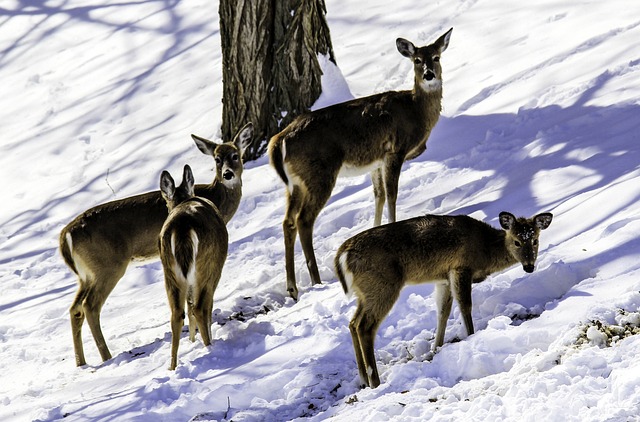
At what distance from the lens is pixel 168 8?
59.3 feet

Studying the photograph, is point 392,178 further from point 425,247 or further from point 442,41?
point 425,247

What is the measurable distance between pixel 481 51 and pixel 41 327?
6545 mm

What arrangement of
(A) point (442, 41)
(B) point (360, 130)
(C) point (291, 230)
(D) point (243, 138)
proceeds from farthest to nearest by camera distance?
(A) point (442, 41) < (D) point (243, 138) < (B) point (360, 130) < (C) point (291, 230)

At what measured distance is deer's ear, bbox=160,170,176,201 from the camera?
9391 millimetres

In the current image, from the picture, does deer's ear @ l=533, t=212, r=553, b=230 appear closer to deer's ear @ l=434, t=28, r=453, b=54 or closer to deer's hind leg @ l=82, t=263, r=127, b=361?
deer's ear @ l=434, t=28, r=453, b=54

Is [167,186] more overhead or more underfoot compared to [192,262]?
more overhead

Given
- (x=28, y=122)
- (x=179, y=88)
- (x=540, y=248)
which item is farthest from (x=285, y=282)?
(x=28, y=122)

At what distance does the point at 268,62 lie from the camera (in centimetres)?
1248

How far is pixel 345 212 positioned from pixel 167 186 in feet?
6.95

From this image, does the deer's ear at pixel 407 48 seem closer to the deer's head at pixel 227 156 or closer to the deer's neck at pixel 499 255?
the deer's head at pixel 227 156

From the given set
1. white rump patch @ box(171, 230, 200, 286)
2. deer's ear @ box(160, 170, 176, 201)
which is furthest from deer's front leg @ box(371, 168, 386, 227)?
white rump patch @ box(171, 230, 200, 286)

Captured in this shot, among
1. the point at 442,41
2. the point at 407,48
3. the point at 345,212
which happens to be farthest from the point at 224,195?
the point at 442,41

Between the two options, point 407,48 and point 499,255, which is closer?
point 499,255

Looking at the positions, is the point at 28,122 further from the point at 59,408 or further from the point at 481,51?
the point at 59,408
